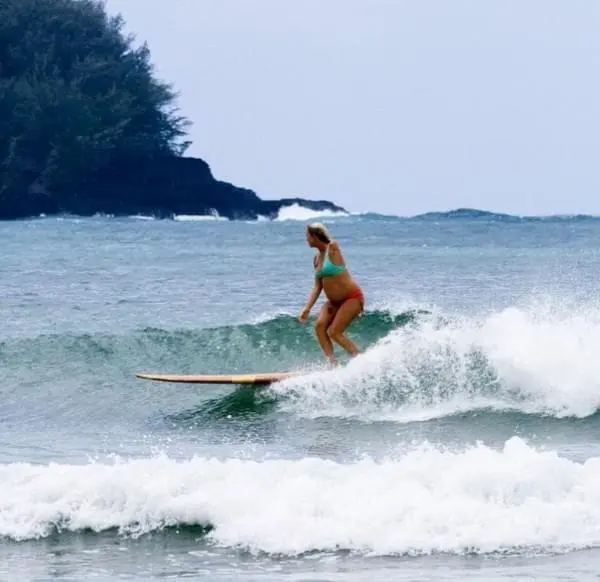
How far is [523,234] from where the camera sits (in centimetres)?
7862

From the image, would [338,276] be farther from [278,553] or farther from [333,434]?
[278,553]

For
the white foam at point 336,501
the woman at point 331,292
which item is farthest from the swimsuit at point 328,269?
the white foam at point 336,501

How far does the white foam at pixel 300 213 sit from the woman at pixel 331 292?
10279 cm

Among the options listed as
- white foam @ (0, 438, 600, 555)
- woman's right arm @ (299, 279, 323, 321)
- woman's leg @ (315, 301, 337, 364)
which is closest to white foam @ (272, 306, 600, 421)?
woman's leg @ (315, 301, 337, 364)

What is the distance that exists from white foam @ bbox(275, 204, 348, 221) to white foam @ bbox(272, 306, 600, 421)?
101811 mm

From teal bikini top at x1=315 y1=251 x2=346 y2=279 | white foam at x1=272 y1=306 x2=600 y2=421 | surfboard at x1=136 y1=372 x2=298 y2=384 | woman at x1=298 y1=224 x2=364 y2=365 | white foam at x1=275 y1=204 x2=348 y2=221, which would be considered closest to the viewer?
woman at x1=298 y1=224 x2=364 y2=365

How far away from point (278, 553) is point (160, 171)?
99.6 metres

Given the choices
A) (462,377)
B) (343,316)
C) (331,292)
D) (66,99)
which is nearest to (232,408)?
(343,316)

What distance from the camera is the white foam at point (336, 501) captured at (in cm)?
832

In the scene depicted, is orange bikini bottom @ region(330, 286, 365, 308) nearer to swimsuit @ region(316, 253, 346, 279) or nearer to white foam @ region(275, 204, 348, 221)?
swimsuit @ region(316, 253, 346, 279)

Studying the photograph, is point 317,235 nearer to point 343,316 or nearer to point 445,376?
point 343,316

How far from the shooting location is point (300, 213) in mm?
118812

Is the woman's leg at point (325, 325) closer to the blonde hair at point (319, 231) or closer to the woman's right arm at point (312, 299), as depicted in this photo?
the woman's right arm at point (312, 299)

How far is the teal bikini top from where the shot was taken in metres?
13.3
